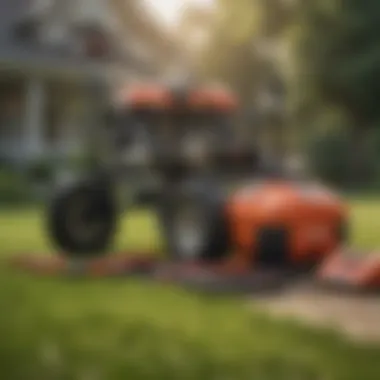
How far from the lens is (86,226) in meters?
1.13

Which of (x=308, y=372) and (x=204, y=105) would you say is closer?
(x=308, y=372)

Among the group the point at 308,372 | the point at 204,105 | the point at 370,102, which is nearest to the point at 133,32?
the point at 204,105

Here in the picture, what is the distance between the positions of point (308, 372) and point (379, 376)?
0.17ft

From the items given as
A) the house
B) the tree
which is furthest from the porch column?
the tree

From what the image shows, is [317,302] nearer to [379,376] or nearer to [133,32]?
[379,376]

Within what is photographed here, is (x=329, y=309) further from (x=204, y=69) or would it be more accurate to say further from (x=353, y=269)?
(x=204, y=69)

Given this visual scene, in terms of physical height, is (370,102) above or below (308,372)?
above

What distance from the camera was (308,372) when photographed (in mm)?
953

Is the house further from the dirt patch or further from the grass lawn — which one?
the dirt patch

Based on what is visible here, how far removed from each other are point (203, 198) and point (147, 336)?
0.20 m

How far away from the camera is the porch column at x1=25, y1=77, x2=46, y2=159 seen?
102 cm

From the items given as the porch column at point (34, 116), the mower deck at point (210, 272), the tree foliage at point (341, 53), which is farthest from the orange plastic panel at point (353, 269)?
the porch column at point (34, 116)

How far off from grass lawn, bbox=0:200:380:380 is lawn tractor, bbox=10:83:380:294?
0.09 ft

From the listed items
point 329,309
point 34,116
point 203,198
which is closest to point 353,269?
point 329,309
